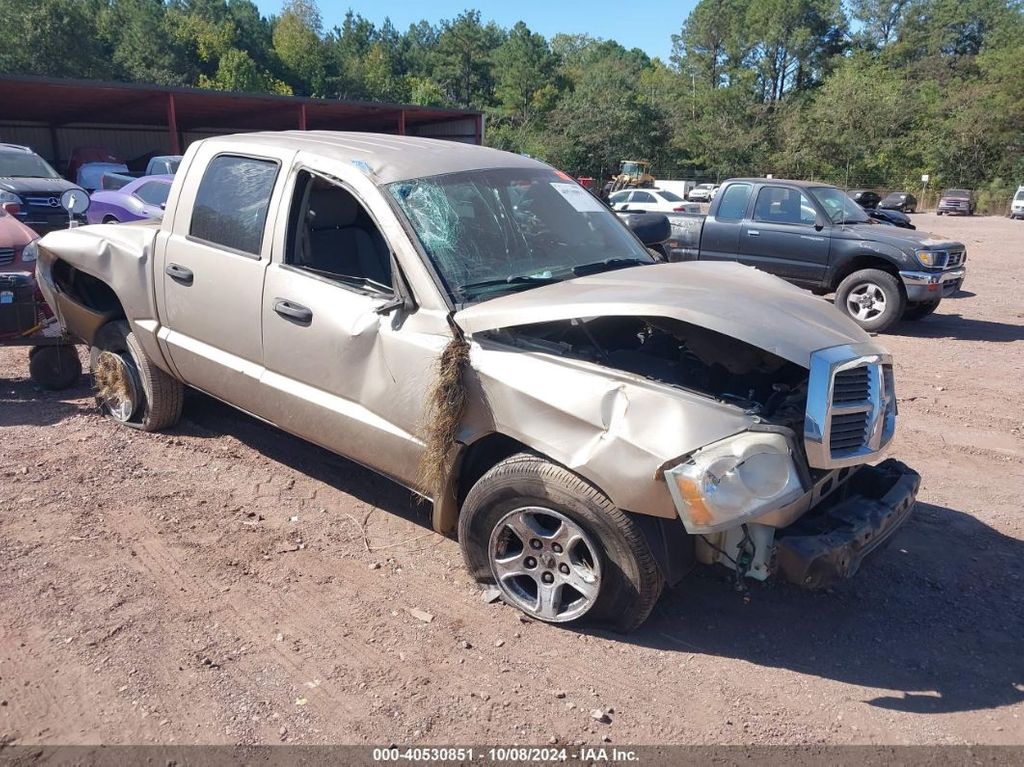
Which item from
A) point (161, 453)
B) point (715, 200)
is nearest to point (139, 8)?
point (715, 200)

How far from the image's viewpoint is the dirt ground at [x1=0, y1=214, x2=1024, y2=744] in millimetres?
2887

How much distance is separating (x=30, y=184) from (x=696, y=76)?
78738mm

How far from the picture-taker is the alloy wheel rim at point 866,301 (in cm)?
1026

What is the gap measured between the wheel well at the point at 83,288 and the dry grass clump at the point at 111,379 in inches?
13.8

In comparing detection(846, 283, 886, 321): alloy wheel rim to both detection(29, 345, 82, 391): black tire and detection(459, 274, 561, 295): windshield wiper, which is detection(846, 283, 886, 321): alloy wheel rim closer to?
detection(459, 274, 561, 295): windshield wiper

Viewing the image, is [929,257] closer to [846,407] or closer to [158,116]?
[846,407]

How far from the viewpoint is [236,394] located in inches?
175

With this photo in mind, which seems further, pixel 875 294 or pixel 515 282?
pixel 875 294

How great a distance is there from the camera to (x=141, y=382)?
5.23m

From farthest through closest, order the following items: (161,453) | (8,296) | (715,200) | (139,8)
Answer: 1. (139,8)
2. (715,200)
3. (8,296)
4. (161,453)

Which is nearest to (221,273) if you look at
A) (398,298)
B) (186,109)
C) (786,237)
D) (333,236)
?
(333,236)

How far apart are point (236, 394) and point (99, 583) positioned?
123 cm

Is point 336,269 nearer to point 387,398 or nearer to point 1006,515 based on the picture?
point 387,398

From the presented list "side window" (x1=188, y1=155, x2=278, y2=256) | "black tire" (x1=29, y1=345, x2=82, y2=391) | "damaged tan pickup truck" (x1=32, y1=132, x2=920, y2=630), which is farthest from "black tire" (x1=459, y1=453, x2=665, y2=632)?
"black tire" (x1=29, y1=345, x2=82, y2=391)
